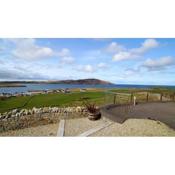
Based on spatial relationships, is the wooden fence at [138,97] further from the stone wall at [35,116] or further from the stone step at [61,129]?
the stone step at [61,129]

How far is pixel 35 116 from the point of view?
207 inches

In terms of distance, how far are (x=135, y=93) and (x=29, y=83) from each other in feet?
7.95

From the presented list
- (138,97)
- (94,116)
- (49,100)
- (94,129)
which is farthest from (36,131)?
(138,97)

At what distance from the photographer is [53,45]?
4.89 metres

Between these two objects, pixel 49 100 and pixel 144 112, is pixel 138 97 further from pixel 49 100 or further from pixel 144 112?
pixel 49 100

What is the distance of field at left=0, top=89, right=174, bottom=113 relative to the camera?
5055mm

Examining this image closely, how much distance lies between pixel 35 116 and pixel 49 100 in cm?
44

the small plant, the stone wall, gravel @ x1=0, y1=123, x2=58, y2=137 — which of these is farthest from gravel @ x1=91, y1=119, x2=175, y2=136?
the stone wall

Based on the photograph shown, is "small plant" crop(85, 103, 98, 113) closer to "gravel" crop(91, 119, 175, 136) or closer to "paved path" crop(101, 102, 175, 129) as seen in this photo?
"paved path" crop(101, 102, 175, 129)
